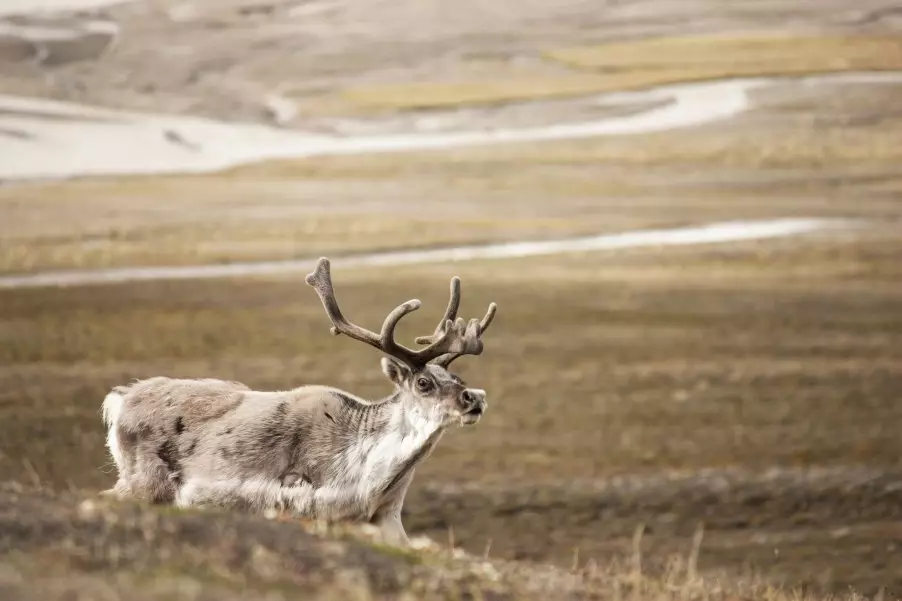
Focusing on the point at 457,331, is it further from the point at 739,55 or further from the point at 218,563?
the point at 739,55

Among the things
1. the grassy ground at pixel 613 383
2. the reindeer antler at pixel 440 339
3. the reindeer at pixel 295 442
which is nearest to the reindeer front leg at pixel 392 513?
the reindeer at pixel 295 442

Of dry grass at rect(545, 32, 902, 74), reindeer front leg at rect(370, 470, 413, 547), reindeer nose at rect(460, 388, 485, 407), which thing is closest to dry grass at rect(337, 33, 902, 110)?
dry grass at rect(545, 32, 902, 74)

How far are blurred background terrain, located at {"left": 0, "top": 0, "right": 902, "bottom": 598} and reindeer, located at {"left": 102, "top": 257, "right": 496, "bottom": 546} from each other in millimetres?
5888

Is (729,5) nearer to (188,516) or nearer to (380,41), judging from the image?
(380,41)

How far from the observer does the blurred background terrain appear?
15.1 metres

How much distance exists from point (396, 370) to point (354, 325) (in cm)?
36

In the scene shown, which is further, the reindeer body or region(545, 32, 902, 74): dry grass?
region(545, 32, 902, 74): dry grass

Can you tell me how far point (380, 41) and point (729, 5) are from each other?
656 cm

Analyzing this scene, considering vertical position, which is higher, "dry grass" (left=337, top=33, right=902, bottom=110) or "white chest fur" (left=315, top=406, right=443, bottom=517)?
"white chest fur" (left=315, top=406, right=443, bottom=517)

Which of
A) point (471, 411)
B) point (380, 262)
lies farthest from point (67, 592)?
point (380, 262)

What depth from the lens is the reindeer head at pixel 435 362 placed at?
6.80m

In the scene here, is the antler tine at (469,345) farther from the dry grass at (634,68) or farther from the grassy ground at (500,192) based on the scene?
the dry grass at (634,68)

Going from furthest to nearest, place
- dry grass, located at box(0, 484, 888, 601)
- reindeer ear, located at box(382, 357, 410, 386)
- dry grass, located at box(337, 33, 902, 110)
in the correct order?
dry grass, located at box(337, 33, 902, 110) < reindeer ear, located at box(382, 357, 410, 386) < dry grass, located at box(0, 484, 888, 601)

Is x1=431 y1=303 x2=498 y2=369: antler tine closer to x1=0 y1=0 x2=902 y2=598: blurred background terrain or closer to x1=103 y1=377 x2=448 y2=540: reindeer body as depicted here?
x1=103 y1=377 x2=448 y2=540: reindeer body
